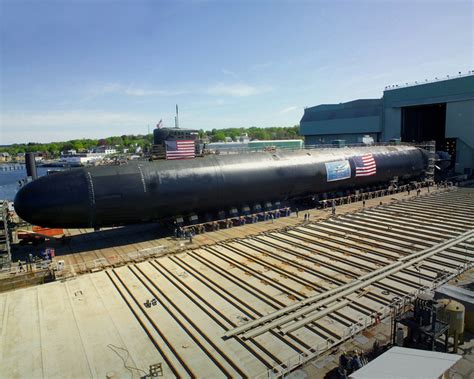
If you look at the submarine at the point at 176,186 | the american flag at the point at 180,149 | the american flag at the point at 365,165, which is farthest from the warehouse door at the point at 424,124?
the american flag at the point at 180,149

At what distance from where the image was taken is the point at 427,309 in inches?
412

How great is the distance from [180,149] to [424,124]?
2211 inches

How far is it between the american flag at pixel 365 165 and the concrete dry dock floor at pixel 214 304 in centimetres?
1327

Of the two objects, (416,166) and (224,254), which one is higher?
(416,166)

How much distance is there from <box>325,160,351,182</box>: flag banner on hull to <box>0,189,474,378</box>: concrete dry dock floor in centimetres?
1053

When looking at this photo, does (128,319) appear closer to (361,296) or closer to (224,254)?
(224,254)

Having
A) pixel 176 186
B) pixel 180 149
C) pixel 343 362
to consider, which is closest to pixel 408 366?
pixel 343 362

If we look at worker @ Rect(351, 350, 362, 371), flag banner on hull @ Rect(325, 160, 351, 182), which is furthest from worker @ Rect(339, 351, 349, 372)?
flag banner on hull @ Rect(325, 160, 351, 182)

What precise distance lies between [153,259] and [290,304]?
9844mm

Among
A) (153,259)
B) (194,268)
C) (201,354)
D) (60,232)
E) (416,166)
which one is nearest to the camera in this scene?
(201,354)

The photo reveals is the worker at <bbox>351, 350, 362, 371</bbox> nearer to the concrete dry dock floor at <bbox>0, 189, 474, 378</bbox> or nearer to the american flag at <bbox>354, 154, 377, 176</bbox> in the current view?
the concrete dry dock floor at <bbox>0, 189, 474, 378</bbox>

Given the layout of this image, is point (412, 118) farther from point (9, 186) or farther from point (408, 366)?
point (9, 186)

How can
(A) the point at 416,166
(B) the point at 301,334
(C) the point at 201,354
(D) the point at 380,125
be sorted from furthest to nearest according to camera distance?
(D) the point at 380,125
(A) the point at 416,166
(B) the point at 301,334
(C) the point at 201,354

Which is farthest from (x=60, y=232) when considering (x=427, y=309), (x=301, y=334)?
Result: (x=427, y=309)
